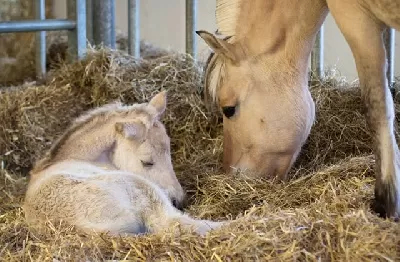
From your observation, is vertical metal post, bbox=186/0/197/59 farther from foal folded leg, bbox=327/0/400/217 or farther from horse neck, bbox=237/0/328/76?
foal folded leg, bbox=327/0/400/217

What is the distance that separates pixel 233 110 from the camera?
3.86m

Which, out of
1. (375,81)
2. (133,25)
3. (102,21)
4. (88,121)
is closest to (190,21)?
(133,25)

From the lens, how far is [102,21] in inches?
220

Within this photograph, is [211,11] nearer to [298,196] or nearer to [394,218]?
[298,196]

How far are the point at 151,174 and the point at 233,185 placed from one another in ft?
1.39

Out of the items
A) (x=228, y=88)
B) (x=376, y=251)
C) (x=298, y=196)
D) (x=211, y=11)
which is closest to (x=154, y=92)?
(x=228, y=88)

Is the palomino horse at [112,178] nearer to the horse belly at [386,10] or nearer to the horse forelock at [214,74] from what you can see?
the horse forelock at [214,74]

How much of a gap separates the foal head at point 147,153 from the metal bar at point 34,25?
68.3 inches

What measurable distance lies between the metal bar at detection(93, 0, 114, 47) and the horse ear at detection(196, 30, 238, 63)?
1972 mm

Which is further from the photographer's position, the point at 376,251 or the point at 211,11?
the point at 211,11

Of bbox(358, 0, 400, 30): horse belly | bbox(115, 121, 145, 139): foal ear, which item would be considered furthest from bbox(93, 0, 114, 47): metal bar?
bbox(358, 0, 400, 30): horse belly

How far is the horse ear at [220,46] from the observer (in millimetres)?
3639

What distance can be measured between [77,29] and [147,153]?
7.03 ft

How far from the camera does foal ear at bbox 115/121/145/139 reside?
3434 millimetres
